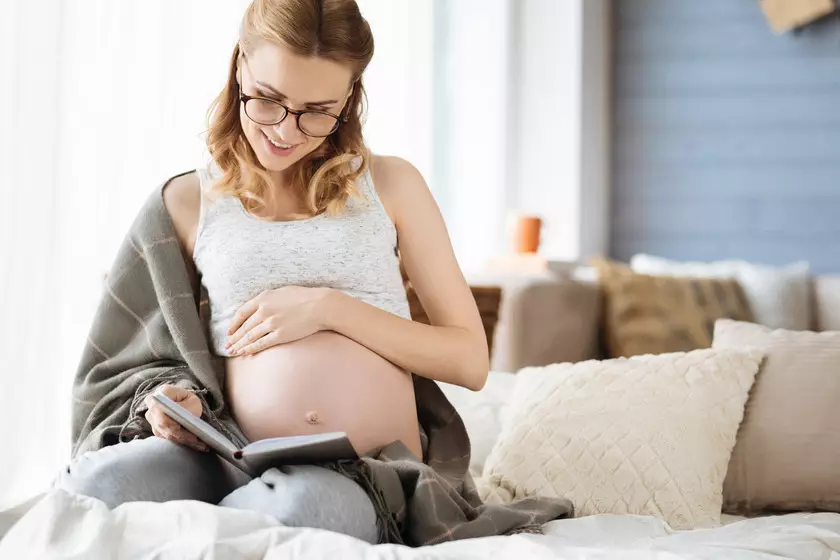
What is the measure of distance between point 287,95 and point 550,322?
4.01 ft

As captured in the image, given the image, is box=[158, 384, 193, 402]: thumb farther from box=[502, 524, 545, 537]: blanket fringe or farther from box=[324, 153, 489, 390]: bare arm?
box=[502, 524, 545, 537]: blanket fringe

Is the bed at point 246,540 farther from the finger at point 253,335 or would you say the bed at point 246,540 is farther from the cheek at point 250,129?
the cheek at point 250,129

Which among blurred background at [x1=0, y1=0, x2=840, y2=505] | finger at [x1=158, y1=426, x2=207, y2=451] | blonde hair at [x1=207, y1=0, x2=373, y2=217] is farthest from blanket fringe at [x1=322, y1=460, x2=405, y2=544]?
blurred background at [x1=0, y1=0, x2=840, y2=505]

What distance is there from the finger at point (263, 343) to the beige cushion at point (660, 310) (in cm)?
142

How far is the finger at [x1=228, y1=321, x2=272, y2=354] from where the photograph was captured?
5.11 ft

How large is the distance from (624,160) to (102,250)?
2.50 metres

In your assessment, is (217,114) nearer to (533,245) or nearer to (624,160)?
(533,245)

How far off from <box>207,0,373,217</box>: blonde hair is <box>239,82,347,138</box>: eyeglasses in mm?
85

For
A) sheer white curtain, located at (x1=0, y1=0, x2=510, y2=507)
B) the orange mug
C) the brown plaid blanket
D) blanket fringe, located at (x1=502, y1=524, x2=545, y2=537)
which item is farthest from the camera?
the orange mug

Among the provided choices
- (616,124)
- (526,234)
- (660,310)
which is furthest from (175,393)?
(616,124)

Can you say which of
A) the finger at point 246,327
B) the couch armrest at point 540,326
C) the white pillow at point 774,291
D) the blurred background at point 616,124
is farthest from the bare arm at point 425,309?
the blurred background at point 616,124

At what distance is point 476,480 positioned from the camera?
188cm

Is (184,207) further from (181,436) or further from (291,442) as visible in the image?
(291,442)

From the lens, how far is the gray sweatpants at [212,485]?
1256 mm
